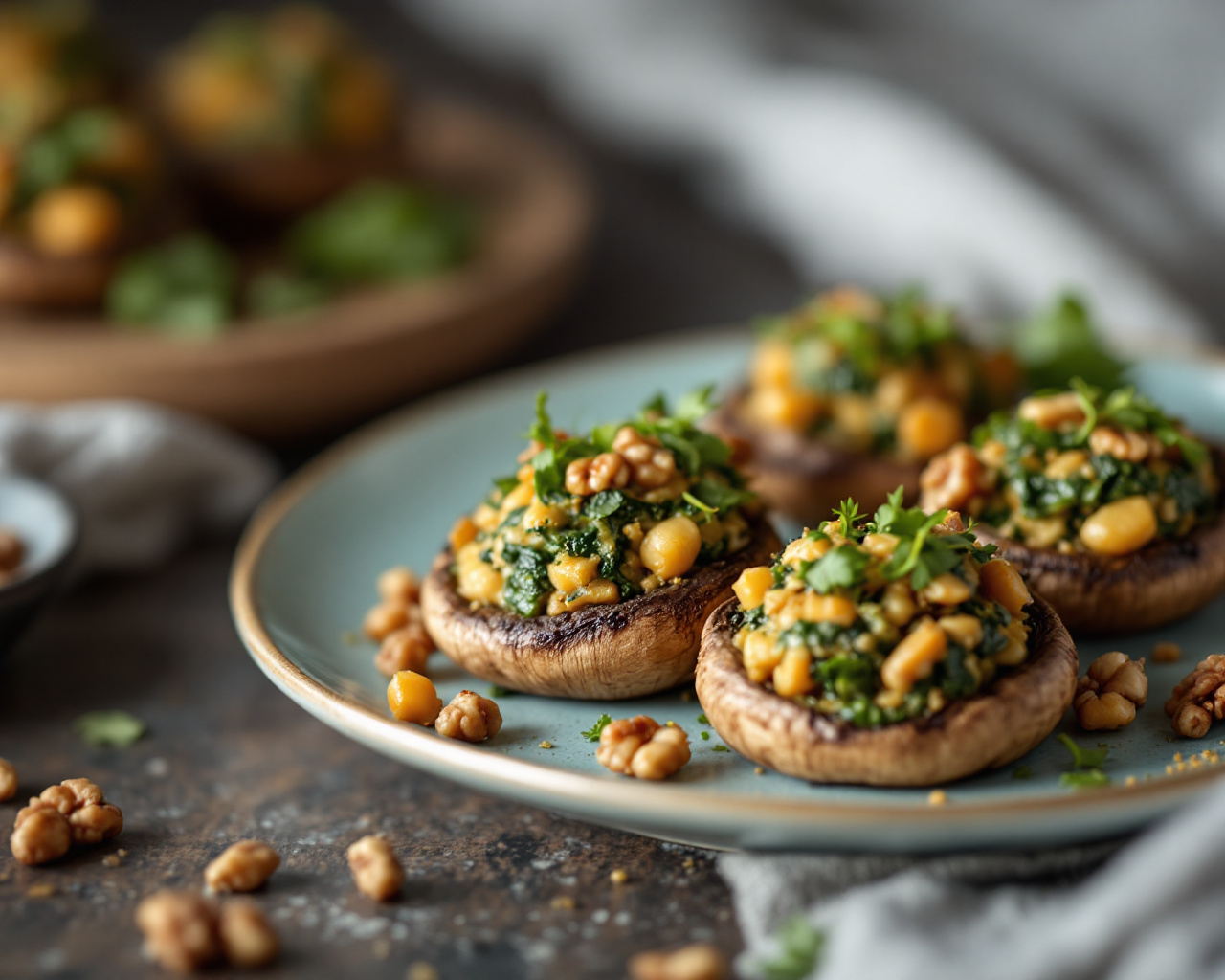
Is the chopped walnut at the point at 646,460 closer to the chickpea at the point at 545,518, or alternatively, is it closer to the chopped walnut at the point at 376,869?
the chickpea at the point at 545,518

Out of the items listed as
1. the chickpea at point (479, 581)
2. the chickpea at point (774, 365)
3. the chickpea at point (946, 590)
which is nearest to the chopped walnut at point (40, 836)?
the chickpea at point (479, 581)

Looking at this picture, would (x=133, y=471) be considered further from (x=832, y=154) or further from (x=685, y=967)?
(x=832, y=154)

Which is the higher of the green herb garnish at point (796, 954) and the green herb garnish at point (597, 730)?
the green herb garnish at point (796, 954)

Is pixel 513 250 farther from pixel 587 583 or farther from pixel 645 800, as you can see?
pixel 645 800

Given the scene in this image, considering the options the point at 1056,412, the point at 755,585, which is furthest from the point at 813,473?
the point at 755,585

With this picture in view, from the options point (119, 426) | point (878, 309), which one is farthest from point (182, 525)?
point (878, 309)
